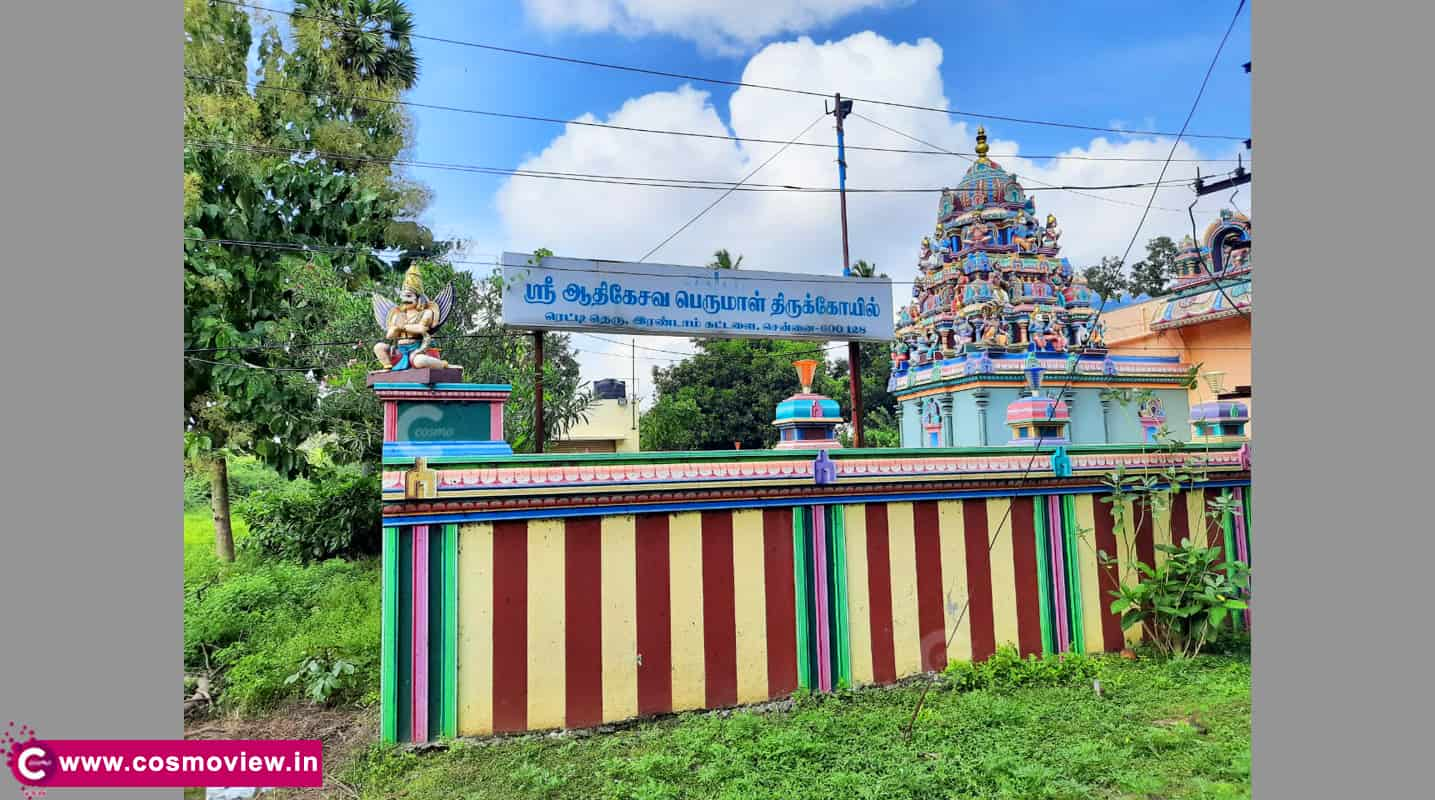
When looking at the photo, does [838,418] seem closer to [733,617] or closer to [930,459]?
[930,459]

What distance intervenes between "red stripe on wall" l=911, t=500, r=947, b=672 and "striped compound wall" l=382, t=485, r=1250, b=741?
1 centimetres

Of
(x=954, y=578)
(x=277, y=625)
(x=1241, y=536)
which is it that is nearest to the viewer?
(x=954, y=578)

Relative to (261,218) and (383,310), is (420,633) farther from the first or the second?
(261,218)

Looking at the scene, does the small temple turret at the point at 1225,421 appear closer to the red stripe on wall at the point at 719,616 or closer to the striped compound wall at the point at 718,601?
the striped compound wall at the point at 718,601

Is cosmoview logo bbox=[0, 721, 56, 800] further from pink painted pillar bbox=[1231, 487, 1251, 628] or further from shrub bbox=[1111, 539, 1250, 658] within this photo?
pink painted pillar bbox=[1231, 487, 1251, 628]

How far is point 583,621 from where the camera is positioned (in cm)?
538

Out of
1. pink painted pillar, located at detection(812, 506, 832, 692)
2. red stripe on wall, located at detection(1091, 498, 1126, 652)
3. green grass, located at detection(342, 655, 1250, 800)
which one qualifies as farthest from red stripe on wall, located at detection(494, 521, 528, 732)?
red stripe on wall, located at detection(1091, 498, 1126, 652)

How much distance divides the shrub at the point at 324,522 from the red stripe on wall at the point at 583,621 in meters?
8.88

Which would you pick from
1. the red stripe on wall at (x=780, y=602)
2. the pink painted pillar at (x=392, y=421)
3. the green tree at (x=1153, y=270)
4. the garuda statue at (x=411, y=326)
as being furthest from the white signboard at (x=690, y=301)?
the green tree at (x=1153, y=270)

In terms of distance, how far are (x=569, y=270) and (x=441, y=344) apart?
200 inches

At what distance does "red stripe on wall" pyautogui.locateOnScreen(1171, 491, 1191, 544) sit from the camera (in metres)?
7.22

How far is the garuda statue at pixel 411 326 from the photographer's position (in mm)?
5418

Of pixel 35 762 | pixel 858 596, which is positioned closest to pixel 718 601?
pixel 858 596

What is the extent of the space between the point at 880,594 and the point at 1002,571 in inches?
50.0
